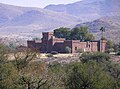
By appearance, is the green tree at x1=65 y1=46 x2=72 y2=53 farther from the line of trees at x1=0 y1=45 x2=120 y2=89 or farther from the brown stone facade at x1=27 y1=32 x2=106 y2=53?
the line of trees at x1=0 y1=45 x2=120 y2=89

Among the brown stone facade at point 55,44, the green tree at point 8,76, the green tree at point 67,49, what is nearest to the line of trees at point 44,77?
the green tree at point 8,76

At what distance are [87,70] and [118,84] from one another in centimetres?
426

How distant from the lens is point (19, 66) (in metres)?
47.9

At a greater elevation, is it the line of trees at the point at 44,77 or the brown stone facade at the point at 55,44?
the line of trees at the point at 44,77

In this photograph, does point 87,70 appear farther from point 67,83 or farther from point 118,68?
point 118,68

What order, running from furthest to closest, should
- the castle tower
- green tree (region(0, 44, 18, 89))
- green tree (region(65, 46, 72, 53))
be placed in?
the castle tower < green tree (region(65, 46, 72, 53)) < green tree (region(0, 44, 18, 89))

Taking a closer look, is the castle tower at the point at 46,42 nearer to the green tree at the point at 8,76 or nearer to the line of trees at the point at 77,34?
the line of trees at the point at 77,34

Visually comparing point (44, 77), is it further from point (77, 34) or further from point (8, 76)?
point (77, 34)

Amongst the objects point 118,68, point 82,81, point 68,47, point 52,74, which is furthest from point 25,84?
point 68,47

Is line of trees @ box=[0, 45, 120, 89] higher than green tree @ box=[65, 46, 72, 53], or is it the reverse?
line of trees @ box=[0, 45, 120, 89]

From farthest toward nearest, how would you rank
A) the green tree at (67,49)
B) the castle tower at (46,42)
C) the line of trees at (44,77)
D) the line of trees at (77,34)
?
the line of trees at (77,34) → the castle tower at (46,42) → the green tree at (67,49) → the line of trees at (44,77)

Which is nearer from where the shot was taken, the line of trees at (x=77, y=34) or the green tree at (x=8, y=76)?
the green tree at (x=8, y=76)

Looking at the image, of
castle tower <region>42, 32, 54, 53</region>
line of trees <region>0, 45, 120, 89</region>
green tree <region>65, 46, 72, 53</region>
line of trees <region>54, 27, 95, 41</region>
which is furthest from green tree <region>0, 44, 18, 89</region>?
line of trees <region>54, 27, 95, 41</region>

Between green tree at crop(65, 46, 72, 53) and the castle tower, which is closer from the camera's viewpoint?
green tree at crop(65, 46, 72, 53)
